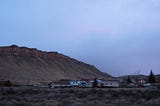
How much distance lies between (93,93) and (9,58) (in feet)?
434

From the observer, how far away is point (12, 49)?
647 ft

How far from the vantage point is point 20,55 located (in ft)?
640

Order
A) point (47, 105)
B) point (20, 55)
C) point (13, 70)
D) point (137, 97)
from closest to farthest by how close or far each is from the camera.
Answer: point (47, 105) → point (137, 97) → point (13, 70) → point (20, 55)

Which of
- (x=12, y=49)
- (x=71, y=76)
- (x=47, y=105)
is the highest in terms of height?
(x=12, y=49)

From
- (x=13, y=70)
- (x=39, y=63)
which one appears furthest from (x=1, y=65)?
(x=39, y=63)

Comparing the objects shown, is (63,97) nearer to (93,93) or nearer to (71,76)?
(93,93)

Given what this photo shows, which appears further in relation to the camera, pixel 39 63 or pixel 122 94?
pixel 39 63

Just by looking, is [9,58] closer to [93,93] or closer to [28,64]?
[28,64]

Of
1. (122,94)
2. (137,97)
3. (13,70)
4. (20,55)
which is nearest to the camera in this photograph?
(137,97)

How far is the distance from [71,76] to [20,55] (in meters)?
26.7

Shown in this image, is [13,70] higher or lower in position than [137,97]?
higher

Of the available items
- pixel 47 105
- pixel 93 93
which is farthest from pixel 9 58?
pixel 47 105

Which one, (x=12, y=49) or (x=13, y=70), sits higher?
(x=12, y=49)

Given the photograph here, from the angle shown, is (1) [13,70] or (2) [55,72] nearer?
(1) [13,70]
